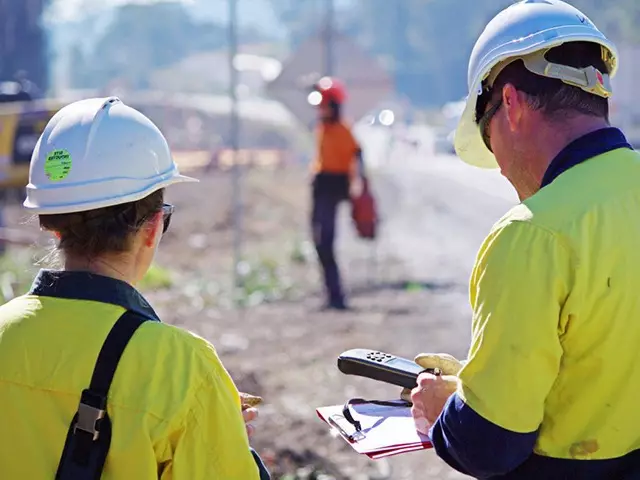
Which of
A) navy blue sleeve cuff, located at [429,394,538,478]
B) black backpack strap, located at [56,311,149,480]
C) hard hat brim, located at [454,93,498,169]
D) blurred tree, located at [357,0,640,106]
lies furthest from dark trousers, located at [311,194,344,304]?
blurred tree, located at [357,0,640,106]

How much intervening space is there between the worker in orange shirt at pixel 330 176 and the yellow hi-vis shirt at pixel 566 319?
28.4 ft

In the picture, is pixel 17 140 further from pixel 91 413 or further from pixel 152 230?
pixel 91 413

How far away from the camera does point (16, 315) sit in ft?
7.90

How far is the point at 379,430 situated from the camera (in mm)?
2742

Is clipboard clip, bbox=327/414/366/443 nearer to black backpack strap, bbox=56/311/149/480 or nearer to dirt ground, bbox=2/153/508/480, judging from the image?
black backpack strap, bbox=56/311/149/480

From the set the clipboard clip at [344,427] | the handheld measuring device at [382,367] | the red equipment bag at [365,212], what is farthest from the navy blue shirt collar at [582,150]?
the red equipment bag at [365,212]

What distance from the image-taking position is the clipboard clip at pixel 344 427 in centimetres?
271

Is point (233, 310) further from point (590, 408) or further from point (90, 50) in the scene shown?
point (90, 50)

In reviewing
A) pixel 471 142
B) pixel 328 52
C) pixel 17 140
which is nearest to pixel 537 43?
pixel 471 142

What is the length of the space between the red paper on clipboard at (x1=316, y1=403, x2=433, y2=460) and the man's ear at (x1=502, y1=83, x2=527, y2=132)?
0.77 m

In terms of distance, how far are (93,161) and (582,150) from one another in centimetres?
108

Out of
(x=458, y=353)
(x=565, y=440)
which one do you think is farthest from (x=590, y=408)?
(x=458, y=353)

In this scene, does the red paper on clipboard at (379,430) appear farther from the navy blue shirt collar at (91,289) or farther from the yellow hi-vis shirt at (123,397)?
the navy blue shirt collar at (91,289)

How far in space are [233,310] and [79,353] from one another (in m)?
8.90
